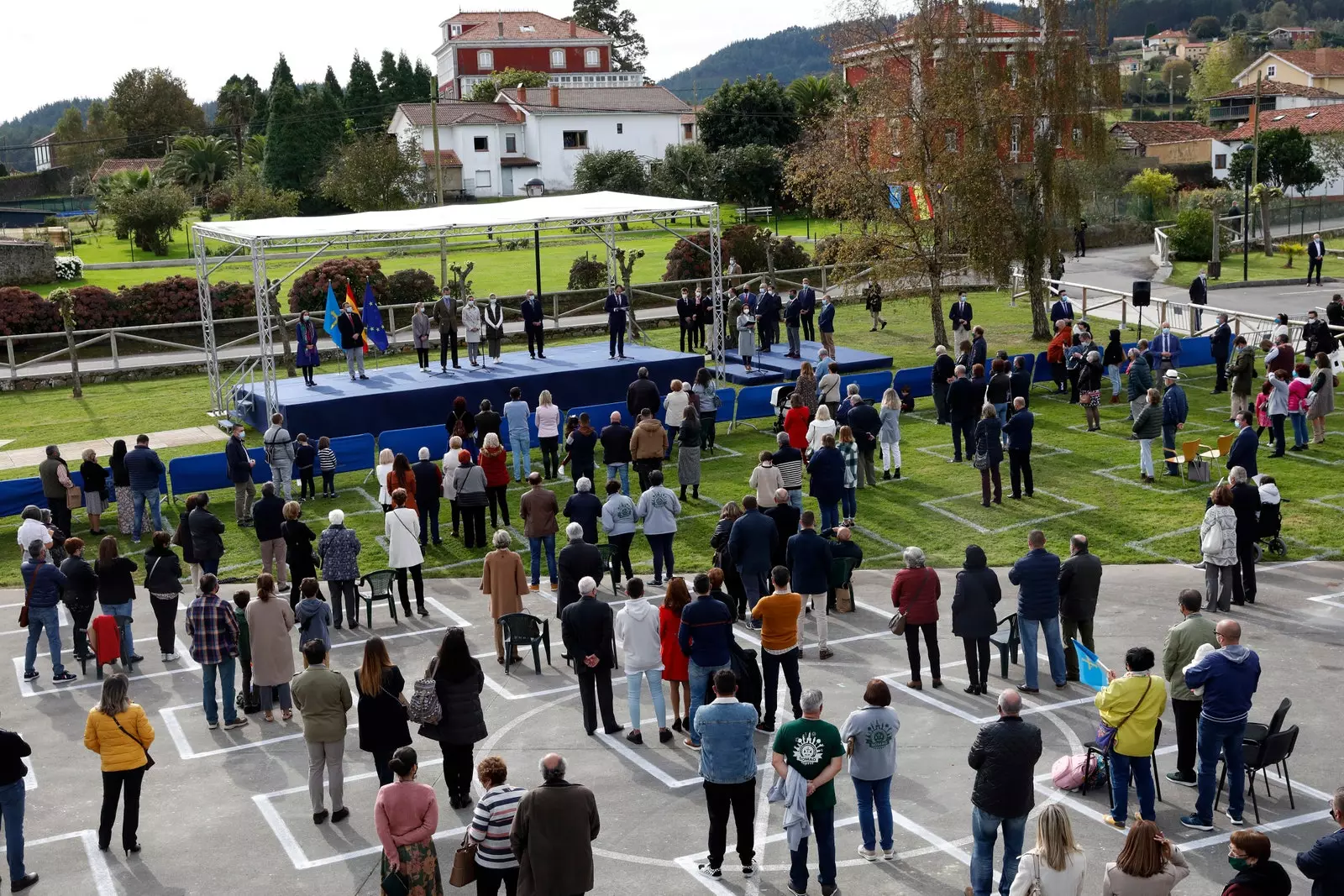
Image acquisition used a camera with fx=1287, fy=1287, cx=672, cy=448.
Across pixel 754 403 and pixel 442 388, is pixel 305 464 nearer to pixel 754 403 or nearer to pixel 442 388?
pixel 442 388

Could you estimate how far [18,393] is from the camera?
30578 millimetres

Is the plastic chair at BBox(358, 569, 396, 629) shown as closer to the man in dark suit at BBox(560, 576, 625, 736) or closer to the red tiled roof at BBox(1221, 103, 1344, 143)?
the man in dark suit at BBox(560, 576, 625, 736)

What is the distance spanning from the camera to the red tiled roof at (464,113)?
7275 cm

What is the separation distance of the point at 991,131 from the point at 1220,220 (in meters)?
25.5

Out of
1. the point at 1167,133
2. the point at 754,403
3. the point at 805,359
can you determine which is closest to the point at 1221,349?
the point at 805,359

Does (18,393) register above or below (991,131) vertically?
below

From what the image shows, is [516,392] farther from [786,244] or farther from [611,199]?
[786,244]

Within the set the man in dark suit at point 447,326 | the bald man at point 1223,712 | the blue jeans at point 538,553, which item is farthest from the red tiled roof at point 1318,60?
the bald man at point 1223,712

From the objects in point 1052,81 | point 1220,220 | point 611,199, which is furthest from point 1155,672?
point 1220,220

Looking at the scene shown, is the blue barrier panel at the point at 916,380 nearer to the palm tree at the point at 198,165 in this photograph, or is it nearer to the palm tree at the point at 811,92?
the palm tree at the point at 811,92

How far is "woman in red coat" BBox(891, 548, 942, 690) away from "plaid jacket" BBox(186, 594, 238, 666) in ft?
20.5

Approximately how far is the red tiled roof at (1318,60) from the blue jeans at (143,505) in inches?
4216

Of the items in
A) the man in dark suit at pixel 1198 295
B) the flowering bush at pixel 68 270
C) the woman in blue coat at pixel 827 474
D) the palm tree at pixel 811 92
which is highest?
the palm tree at pixel 811 92

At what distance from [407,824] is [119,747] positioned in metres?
2.98
